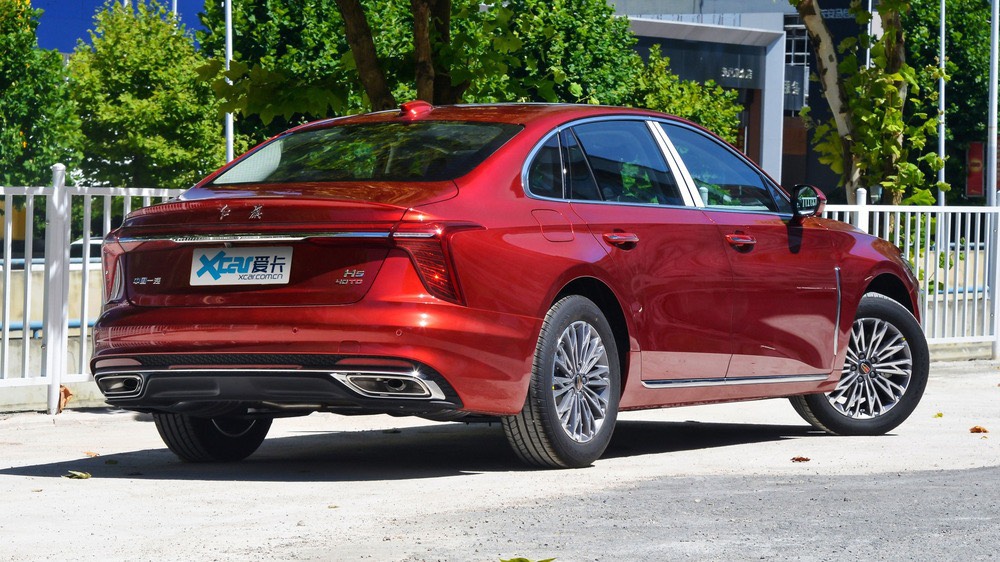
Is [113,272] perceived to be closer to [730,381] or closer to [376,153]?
[376,153]

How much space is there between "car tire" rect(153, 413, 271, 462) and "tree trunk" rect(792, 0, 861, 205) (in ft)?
28.8

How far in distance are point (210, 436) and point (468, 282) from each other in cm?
177

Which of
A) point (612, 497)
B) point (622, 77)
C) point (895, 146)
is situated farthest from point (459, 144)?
point (622, 77)

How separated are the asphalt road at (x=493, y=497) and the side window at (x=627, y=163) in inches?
46.0

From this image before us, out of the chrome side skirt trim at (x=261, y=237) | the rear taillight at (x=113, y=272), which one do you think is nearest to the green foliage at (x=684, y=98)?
the rear taillight at (x=113, y=272)

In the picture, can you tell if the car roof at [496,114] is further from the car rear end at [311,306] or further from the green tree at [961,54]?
the green tree at [961,54]

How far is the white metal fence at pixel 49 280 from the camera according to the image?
9719mm

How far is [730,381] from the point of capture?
7930 mm

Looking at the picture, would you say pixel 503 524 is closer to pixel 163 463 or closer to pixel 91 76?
pixel 163 463

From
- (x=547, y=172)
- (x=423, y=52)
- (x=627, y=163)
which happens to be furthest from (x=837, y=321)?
(x=423, y=52)

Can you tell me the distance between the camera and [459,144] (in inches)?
274

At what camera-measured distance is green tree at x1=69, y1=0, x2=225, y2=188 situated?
162 ft

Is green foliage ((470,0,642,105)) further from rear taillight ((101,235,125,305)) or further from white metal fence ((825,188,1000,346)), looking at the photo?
rear taillight ((101,235,125,305))

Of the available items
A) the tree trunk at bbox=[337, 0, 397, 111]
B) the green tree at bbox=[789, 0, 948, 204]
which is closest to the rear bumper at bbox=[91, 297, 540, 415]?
the tree trunk at bbox=[337, 0, 397, 111]
